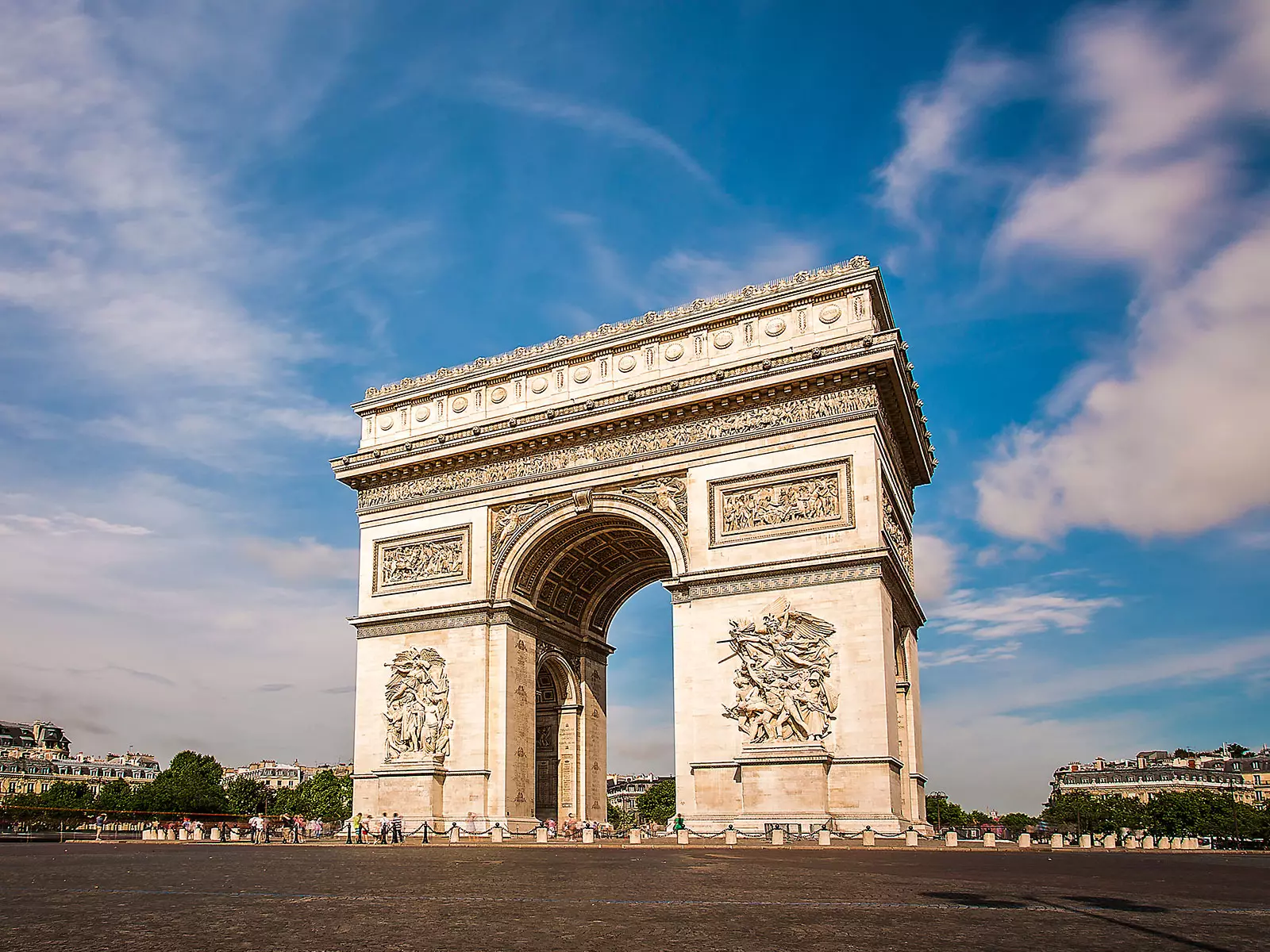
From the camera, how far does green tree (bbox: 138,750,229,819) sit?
69.6m

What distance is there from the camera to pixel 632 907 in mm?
8102

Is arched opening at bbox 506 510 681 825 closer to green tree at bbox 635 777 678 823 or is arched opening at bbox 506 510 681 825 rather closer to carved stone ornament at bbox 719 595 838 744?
carved stone ornament at bbox 719 595 838 744

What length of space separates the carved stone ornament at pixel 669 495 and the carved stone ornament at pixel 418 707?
23.7 feet

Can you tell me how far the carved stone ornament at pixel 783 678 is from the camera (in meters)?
25.0

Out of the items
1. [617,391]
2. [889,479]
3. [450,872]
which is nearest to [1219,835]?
[889,479]

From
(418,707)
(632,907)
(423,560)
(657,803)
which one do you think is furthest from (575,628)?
(657,803)

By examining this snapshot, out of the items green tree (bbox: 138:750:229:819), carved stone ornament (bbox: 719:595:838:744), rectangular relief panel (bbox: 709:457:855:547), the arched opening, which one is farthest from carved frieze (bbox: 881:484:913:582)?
green tree (bbox: 138:750:229:819)

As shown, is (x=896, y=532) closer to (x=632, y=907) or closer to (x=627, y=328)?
(x=627, y=328)

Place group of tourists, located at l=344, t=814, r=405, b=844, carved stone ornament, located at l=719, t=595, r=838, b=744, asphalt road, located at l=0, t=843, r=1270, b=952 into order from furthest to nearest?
group of tourists, located at l=344, t=814, r=405, b=844, carved stone ornament, located at l=719, t=595, r=838, b=744, asphalt road, located at l=0, t=843, r=1270, b=952

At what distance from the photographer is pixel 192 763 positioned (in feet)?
255

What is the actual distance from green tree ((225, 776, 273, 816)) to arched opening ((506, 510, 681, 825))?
5268 cm

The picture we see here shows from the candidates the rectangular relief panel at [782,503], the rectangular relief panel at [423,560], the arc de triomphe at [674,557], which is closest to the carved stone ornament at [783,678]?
the arc de triomphe at [674,557]

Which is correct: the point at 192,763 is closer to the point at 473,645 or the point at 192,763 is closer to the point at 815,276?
the point at 473,645

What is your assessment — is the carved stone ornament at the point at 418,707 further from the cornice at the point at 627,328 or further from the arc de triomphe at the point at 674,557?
the cornice at the point at 627,328
